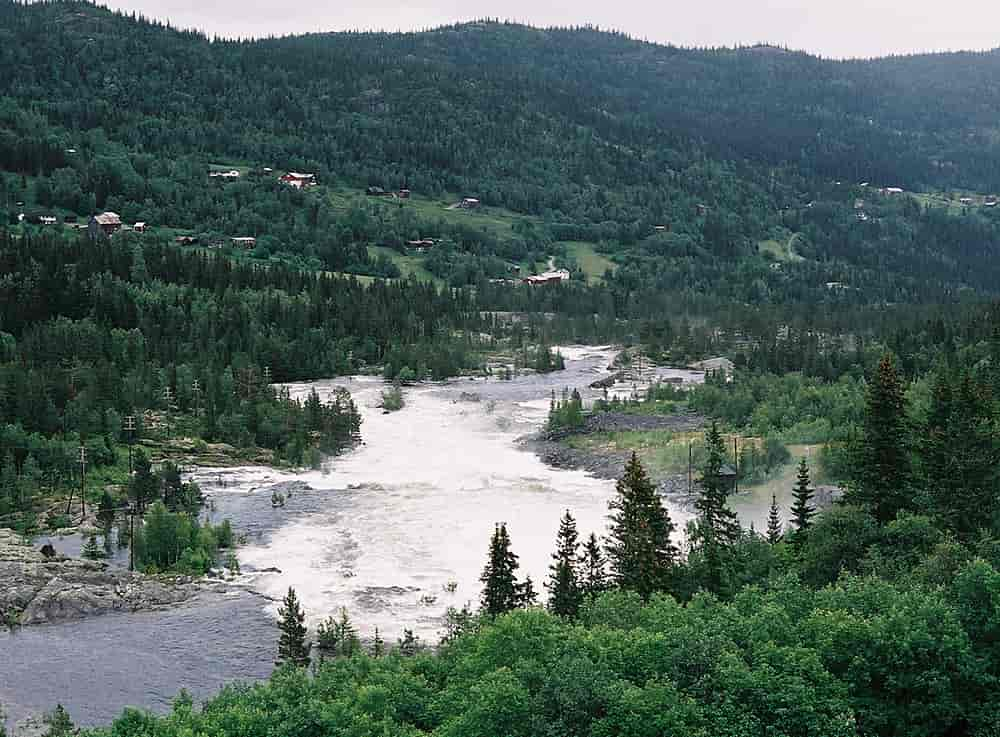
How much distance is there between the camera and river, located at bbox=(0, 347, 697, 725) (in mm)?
42500

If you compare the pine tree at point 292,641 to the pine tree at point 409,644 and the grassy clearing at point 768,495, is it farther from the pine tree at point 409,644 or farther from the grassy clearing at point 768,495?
the grassy clearing at point 768,495

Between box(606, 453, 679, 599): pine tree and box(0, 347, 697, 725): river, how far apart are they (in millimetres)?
6627

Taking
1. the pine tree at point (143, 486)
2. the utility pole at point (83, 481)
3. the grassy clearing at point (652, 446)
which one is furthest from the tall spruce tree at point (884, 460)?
the utility pole at point (83, 481)

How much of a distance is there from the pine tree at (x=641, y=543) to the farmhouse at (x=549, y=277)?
132518 millimetres

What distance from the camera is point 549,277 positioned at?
183 meters

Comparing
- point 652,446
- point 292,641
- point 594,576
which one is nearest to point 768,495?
point 652,446

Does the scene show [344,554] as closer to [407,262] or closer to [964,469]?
[964,469]

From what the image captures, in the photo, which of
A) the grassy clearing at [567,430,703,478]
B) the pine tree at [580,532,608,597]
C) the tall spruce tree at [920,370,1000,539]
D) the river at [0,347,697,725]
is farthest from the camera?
the grassy clearing at [567,430,703,478]

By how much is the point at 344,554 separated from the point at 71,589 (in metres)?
12.8

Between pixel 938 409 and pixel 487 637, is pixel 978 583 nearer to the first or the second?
pixel 487 637

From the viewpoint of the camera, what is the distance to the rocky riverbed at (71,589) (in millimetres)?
48469

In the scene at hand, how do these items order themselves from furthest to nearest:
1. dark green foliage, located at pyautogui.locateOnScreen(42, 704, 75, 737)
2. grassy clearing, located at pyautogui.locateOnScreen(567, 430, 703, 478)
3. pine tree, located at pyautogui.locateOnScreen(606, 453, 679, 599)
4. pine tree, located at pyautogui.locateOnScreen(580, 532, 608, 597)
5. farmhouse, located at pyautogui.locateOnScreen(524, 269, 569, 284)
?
farmhouse, located at pyautogui.locateOnScreen(524, 269, 569, 284) → grassy clearing, located at pyautogui.locateOnScreen(567, 430, 703, 478) → pine tree, located at pyautogui.locateOnScreen(580, 532, 608, 597) → pine tree, located at pyautogui.locateOnScreen(606, 453, 679, 599) → dark green foliage, located at pyautogui.locateOnScreen(42, 704, 75, 737)

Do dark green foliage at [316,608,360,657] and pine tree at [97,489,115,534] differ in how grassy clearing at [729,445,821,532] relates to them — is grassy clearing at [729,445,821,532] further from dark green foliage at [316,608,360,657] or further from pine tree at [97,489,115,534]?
pine tree at [97,489,115,534]

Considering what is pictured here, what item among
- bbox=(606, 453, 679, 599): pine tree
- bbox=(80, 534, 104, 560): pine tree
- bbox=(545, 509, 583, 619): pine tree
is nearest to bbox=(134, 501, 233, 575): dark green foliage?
bbox=(80, 534, 104, 560): pine tree
